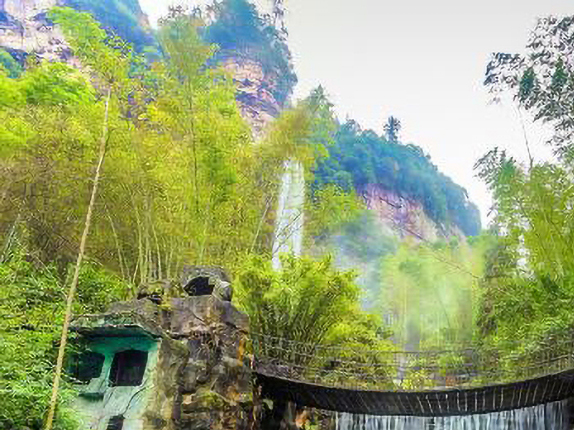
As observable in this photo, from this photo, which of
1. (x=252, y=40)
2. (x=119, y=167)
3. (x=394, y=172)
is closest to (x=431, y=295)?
(x=119, y=167)

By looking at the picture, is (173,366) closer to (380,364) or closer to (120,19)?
(380,364)

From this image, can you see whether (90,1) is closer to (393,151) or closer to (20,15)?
(20,15)

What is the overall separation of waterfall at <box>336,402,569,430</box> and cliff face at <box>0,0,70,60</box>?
1057 inches

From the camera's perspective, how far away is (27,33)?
3247 centimetres

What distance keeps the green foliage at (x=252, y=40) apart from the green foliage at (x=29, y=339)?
101 feet

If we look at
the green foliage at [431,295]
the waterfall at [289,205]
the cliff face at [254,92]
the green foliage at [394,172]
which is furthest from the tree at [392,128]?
the waterfall at [289,205]

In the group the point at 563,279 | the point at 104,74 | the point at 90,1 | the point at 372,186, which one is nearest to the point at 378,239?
the point at 372,186

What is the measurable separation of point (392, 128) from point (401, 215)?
8.74 m

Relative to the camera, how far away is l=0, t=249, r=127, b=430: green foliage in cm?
616

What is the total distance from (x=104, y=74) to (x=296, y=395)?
5540 mm

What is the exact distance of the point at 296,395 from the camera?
902 centimetres

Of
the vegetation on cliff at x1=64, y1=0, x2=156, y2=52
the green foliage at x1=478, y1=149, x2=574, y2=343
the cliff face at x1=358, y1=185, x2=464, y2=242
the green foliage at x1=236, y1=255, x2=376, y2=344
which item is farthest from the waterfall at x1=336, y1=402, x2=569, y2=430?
the vegetation on cliff at x1=64, y1=0, x2=156, y2=52

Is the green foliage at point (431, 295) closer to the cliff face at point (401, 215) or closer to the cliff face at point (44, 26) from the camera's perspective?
the cliff face at point (401, 215)

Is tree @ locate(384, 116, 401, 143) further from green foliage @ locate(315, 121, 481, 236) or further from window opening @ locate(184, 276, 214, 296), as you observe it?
window opening @ locate(184, 276, 214, 296)
